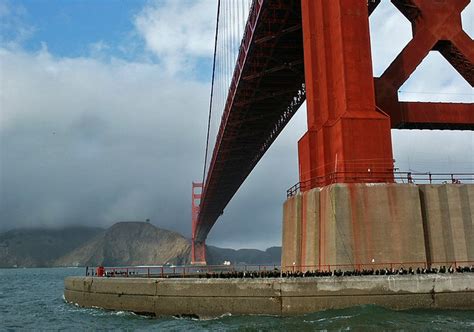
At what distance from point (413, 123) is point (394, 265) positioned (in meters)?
9.95

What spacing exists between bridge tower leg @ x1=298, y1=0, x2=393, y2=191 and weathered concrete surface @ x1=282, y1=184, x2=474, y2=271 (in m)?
1.08

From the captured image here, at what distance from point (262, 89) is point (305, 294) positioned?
1002 inches

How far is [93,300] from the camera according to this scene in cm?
2373

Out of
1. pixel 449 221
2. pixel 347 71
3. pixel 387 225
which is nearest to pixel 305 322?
pixel 387 225

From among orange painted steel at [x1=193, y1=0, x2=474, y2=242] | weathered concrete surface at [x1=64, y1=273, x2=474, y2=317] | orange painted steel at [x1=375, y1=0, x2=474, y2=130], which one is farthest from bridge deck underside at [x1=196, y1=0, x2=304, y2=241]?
weathered concrete surface at [x1=64, y1=273, x2=474, y2=317]

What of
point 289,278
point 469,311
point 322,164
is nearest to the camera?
point 469,311

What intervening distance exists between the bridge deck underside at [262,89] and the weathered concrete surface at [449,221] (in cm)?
1406

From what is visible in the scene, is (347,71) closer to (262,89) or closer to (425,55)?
(425,55)

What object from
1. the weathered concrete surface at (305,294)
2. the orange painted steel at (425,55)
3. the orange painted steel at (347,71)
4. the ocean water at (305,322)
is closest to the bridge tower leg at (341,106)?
the orange painted steel at (347,71)

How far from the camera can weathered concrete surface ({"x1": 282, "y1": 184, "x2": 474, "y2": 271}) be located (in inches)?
711

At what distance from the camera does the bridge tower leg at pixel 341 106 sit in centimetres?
1961

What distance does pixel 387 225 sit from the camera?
59.8 ft

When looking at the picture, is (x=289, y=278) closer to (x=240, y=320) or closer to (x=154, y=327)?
(x=240, y=320)

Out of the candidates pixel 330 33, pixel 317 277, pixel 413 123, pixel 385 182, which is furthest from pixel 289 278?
pixel 413 123
